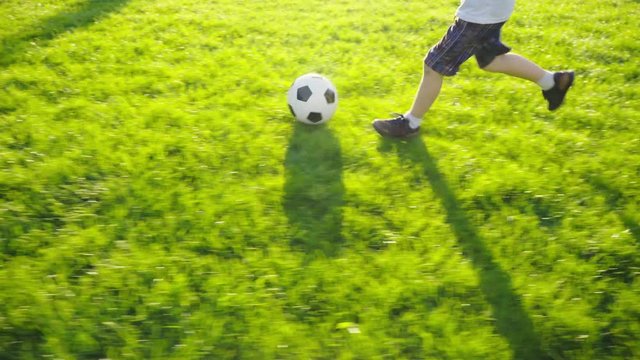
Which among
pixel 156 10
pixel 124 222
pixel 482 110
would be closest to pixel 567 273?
pixel 482 110

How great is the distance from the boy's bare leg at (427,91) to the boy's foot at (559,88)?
1062 millimetres

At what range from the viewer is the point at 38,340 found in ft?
6.59

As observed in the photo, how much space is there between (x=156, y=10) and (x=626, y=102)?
274 inches

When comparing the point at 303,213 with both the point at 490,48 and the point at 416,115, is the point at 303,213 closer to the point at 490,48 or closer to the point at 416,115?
the point at 416,115

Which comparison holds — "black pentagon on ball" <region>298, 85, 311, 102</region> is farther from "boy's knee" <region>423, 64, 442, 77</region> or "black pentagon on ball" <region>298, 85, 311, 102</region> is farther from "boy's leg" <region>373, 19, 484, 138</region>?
"boy's knee" <region>423, 64, 442, 77</region>

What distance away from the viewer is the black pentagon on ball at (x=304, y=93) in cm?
376

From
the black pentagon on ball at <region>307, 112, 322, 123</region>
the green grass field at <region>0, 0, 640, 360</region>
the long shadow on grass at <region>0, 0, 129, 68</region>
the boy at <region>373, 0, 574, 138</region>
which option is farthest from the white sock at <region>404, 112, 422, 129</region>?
the long shadow on grass at <region>0, 0, 129, 68</region>

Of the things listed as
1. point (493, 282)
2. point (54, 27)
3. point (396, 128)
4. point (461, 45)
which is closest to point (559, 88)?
point (461, 45)

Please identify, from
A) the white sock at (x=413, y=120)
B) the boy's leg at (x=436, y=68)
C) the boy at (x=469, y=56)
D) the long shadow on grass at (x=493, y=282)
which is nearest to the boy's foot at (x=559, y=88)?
the boy at (x=469, y=56)

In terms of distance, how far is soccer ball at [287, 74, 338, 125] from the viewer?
376cm

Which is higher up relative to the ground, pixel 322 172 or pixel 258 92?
→ pixel 258 92

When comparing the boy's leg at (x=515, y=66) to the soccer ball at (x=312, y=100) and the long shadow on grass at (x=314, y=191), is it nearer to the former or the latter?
the soccer ball at (x=312, y=100)

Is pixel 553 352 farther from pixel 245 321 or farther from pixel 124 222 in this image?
pixel 124 222

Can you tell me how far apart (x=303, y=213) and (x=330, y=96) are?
1348 millimetres
